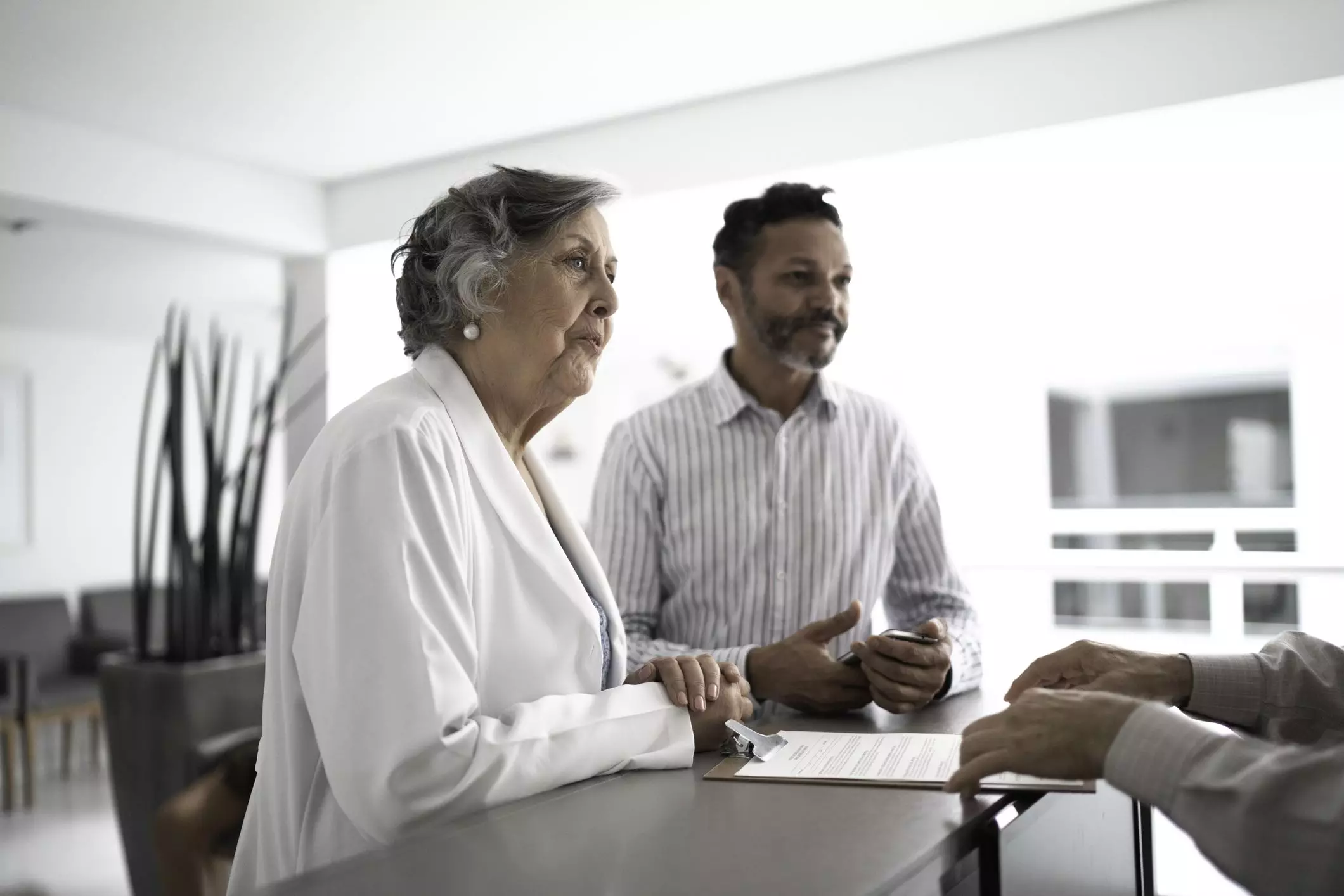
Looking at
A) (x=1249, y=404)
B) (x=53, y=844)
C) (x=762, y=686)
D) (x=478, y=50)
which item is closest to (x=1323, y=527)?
(x=478, y=50)

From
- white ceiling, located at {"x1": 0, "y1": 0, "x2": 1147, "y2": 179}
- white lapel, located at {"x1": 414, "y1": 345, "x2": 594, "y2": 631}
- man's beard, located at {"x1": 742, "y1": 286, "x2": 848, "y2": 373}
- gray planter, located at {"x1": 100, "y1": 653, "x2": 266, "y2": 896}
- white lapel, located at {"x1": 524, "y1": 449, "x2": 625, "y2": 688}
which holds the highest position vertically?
white ceiling, located at {"x1": 0, "y1": 0, "x2": 1147, "y2": 179}

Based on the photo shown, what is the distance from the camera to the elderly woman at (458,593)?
1.08 m

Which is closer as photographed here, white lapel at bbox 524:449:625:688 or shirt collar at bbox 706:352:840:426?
white lapel at bbox 524:449:625:688

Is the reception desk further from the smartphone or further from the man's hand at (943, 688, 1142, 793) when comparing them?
the smartphone

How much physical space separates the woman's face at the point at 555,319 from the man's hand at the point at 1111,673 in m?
0.74

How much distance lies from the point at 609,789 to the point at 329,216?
498cm

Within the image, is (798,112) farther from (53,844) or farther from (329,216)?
(53,844)

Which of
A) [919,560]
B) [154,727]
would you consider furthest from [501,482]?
[154,727]

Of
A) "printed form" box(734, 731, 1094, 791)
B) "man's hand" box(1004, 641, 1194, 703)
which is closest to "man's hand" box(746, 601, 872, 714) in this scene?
"printed form" box(734, 731, 1094, 791)

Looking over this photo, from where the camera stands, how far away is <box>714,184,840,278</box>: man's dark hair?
2199 mm

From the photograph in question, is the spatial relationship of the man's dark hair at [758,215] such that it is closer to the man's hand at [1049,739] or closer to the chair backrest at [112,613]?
Result: the man's hand at [1049,739]

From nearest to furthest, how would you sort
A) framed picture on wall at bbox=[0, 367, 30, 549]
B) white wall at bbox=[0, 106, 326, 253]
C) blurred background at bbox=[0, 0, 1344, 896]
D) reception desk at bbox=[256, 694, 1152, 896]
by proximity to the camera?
reception desk at bbox=[256, 694, 1152, 896] < blurred background at bbox=[0, 0, 1344, 896] < white wall at bbox=[0, 106, 326, 253] < framed picture on wall at bbox=[0, 367, 30, 549]

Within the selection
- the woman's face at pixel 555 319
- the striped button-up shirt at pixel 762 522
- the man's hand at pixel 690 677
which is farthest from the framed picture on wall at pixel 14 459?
the man's hand at pixel 690 677

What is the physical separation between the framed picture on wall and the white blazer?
7016 millimetres
